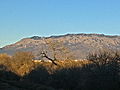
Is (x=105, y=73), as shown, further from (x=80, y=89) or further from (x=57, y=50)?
(x=57, y=50)

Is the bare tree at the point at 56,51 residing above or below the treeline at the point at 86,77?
above

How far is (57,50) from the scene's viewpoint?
8912 centimetres

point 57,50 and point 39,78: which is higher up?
point 57,50

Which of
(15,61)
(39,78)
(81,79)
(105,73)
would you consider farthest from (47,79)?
(15,61)

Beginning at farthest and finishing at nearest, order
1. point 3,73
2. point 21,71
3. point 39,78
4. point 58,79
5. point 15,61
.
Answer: point 15,61 → point 21,71 → point 3,73 → point 39,78 → point 58,79

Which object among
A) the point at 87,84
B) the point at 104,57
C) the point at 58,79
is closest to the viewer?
the point at 87,84

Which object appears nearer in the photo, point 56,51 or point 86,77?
point 86,77

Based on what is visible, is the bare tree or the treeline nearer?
the treeline

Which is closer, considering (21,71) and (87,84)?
(87,84)

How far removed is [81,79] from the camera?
5500 cm

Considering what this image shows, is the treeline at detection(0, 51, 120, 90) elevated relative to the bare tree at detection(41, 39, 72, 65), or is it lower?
lower

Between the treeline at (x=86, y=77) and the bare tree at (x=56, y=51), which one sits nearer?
the treeline at (x=86, y=77)

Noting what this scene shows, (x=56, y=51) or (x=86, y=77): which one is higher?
(x=56, y=51)

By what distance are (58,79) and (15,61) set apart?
130ft
